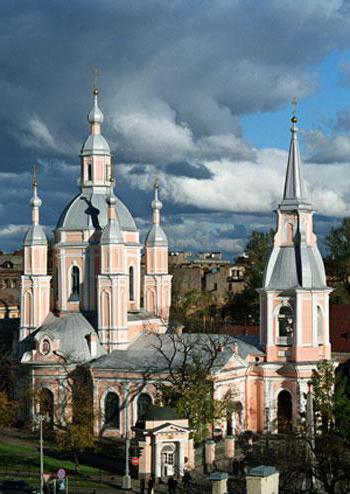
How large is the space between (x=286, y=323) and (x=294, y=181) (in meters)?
7.74

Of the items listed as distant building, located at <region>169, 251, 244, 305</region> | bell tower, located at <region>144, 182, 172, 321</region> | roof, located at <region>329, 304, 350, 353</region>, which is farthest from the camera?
distant building, located at <region>169, 251, 244, 305</region>

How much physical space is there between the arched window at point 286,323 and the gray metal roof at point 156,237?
9395 millimetres

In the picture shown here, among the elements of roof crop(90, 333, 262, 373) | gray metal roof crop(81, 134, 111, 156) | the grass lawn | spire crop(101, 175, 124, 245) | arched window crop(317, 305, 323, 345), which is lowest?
the grass lawn

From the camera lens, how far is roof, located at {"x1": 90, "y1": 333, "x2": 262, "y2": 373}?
48.6 meters

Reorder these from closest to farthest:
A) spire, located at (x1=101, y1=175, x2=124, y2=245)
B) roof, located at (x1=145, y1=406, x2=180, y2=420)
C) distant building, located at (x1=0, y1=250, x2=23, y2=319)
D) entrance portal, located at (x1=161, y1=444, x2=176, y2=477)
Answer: roof, located at (x1=145, y1=406, x2=180, y2=420), entrance portal, located at (x1=161, y1=444, x2=176, y2=477), spire, located at (x1=101, y1=175, x2=124, y2=245), distant building, located at (x1=0, y1=250, x2=23, y2=319)

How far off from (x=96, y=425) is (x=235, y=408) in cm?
709

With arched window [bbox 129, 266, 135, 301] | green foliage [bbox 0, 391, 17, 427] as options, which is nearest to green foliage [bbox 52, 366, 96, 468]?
green foliage [bbox 0, 391, 17, 427]

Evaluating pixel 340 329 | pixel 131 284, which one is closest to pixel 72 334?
pixel 131 284

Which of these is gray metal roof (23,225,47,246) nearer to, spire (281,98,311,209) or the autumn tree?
the autumn tree

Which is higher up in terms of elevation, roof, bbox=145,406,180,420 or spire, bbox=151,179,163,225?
spire, bbox=151,179,163,225

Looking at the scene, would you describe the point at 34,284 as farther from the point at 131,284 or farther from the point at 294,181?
the point at 294,181

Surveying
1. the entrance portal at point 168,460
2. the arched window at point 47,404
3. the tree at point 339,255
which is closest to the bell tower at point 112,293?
the arched window at point 47,404

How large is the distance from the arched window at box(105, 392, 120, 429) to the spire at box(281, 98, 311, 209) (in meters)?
13.5

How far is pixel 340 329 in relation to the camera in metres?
61.3
